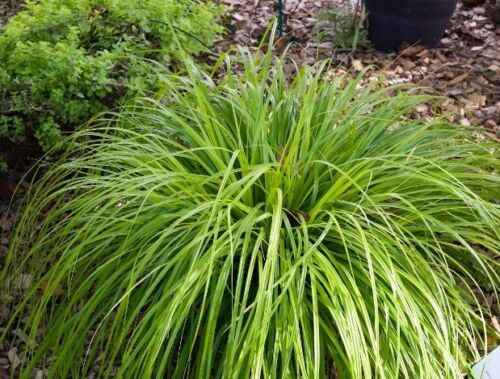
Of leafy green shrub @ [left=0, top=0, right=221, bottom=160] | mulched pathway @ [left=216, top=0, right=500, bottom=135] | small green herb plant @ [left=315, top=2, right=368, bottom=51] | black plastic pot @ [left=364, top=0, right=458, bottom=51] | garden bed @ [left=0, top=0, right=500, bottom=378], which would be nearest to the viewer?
leafy green shrub @ [left=0, top=0, right=221, bottom=160]

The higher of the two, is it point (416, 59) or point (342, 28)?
point (342, 28)

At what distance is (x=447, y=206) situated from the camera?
1.87 meters

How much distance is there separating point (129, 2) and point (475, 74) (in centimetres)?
187

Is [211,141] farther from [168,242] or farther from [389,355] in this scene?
[389,355]

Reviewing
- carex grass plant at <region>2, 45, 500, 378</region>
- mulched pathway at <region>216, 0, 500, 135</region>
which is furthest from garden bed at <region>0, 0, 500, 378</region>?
carex grass plant at <region>2, 45, 500, 378</region>

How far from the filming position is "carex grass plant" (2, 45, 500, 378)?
150 cm

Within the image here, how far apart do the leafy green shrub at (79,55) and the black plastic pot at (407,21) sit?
3.88 ft

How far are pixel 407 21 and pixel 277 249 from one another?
2329mm

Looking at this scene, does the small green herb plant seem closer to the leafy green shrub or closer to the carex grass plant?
the leafy green shrub

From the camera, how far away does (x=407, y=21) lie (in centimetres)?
348

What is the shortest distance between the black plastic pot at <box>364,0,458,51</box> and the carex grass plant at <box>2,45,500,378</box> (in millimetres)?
1452

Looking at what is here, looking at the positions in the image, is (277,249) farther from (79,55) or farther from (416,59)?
(416,59)

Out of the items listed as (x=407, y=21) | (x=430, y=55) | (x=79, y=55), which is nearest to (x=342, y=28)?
(x=407, y=21)

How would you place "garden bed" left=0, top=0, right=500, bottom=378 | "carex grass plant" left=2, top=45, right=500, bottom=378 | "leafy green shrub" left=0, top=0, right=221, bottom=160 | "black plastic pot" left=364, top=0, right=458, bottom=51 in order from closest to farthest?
1. "carex grass plant" left=2, top=45, right=500, bottom=378
2. "leafy green shrub" left=0, top=0, right=221, bottom=160
3. "garden bed" left=0, top=0, right=500, bottom=378
4. "black plastic pot" left=364, top=0, right=458, bottom=51
